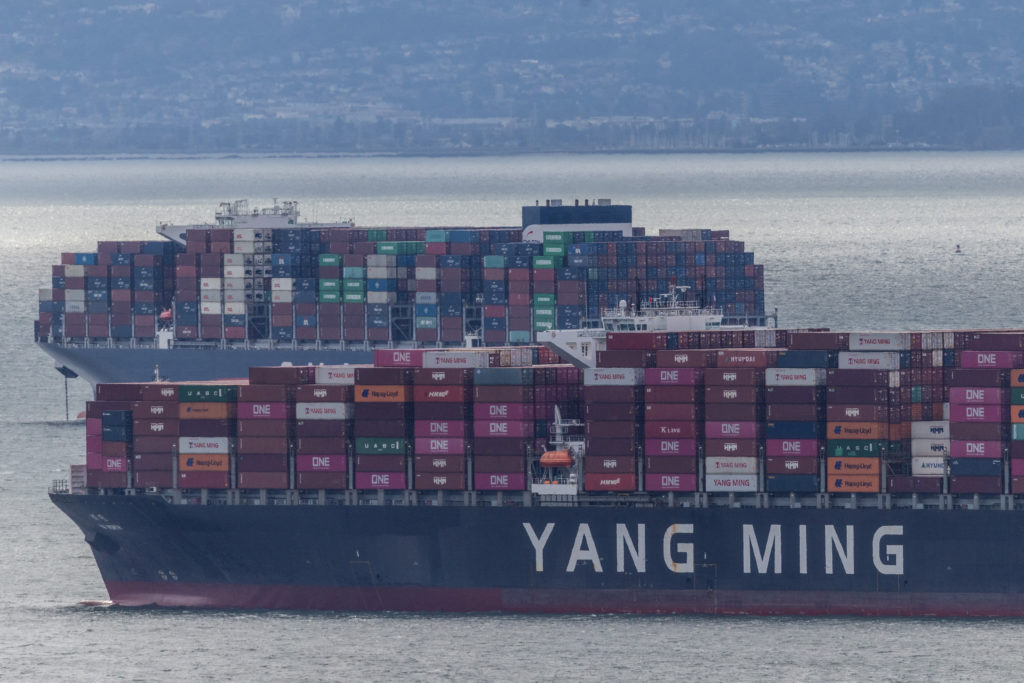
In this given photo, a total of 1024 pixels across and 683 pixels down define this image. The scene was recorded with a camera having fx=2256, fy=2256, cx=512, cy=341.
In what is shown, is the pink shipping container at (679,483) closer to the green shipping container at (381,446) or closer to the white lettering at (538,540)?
the white lettering at (538,540)

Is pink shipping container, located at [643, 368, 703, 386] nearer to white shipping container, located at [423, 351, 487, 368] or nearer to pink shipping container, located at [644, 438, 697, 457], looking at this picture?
pink shipping container, located at [644, 438, 697, 457]

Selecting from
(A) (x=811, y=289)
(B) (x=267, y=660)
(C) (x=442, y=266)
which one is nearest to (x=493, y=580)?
(B) (x=267, y=660)

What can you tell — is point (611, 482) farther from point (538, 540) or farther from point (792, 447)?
point (792, 447)

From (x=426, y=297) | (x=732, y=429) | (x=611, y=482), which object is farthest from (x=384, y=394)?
(x=426, y=297)

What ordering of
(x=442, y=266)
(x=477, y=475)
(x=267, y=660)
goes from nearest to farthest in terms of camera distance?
(x=267, y=660) < (x=477, y=475) < (x=442, y=266)

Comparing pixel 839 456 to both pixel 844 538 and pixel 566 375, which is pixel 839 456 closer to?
pixel 844 538

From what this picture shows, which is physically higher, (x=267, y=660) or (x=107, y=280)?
(x=107, y=280)
